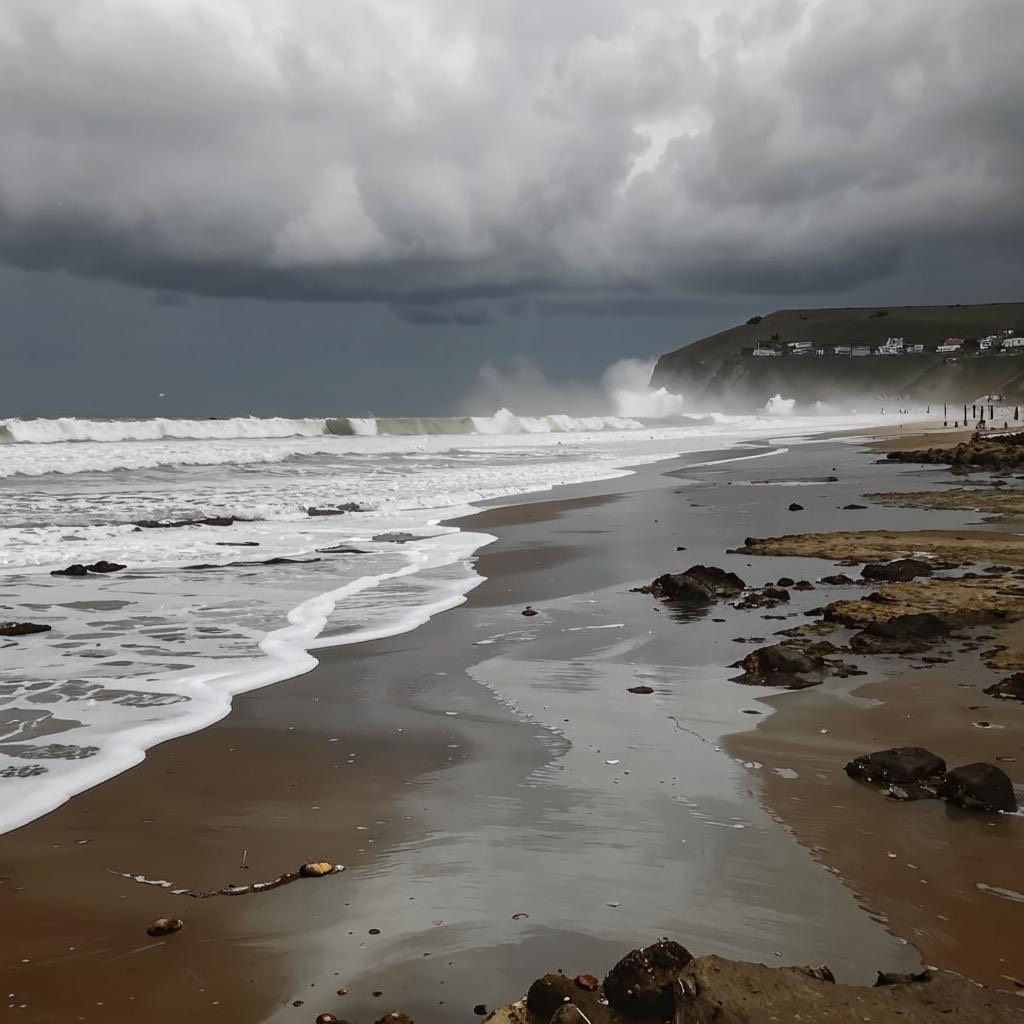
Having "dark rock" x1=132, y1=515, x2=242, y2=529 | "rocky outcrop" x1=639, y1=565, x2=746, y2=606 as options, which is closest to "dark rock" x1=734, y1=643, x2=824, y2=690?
"rocky outcrop" x1=639, y1=565, x2=746, y2=606

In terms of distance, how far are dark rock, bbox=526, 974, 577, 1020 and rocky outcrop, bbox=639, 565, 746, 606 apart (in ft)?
22.0

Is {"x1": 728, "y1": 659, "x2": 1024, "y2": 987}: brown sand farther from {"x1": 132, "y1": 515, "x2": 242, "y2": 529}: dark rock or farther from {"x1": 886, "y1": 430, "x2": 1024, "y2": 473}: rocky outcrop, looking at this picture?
{"x1": 886, "y1": 430, "x2": 1024, "y2": 473}: rocky outcrop

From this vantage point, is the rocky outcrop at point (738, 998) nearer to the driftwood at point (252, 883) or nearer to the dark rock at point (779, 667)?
the driftwood at point (252, 883)

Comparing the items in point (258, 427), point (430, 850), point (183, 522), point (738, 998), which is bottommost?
point (430, 850)

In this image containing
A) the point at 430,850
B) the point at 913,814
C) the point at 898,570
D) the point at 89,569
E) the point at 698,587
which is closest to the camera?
the point at 430,850

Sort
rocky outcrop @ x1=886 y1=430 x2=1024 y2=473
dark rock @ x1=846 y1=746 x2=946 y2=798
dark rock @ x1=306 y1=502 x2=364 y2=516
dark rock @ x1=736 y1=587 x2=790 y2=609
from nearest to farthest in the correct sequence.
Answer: dark rock @ x1=846 y1=746 x2=946 y2=798
dark rock @ x1=736 y1=587 x2=790 y2=609
dark rock @ x1=306 y1=502 x2=364 y2=516
rocky outcrop @ x1=886 y1=430 x2=1024 y2=473

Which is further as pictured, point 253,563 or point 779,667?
point 253,563

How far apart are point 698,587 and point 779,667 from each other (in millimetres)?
2821

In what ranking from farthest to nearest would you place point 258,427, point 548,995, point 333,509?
point 258,427 → point 333,509 → point 548,995

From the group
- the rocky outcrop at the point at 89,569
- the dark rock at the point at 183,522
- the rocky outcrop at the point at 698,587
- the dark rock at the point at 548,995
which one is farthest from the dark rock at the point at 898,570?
the dark rock at the point at 183,522

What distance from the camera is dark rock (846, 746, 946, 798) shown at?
431cm

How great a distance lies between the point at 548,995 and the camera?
244cm

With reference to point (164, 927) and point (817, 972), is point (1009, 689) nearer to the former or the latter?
point (817, 972)

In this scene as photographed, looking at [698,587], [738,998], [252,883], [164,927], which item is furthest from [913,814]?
[698,587]
